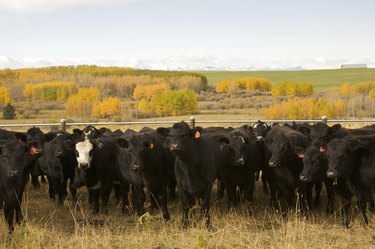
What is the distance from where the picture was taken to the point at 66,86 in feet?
216

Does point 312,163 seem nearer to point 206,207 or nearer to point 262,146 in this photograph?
point 206,207

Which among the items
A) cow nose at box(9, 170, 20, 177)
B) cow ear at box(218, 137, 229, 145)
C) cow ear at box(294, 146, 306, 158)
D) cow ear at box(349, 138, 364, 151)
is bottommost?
cow nose at box(9, 170, 20, 177)

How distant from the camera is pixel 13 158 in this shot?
688 centimetres

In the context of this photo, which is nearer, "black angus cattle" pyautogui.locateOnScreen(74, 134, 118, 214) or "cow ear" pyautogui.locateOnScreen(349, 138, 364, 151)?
"cow ear" pyautogui.locateOnScreen(349, 138, 364, 151)

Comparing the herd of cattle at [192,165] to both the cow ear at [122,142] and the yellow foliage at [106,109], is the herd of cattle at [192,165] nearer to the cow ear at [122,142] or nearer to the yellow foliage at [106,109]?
the cow ear at [122,142]

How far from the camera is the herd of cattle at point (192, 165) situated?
7.07 m

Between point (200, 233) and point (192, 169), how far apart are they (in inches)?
44.3

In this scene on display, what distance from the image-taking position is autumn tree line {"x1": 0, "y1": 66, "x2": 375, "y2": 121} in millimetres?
39188

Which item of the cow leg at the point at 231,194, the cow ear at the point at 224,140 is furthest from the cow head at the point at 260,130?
the cow leg at the point at 231,194

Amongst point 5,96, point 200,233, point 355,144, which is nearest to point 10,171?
point 200,233

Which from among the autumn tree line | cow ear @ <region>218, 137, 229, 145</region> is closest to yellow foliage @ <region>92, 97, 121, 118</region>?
the autumn tree line

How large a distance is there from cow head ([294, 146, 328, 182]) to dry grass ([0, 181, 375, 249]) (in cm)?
72

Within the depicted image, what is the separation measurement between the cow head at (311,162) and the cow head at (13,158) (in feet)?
14.6

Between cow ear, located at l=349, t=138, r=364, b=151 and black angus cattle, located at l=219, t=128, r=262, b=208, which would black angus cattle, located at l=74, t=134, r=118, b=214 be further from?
cow ear, located at l=349, t=138, r=364, b=151
